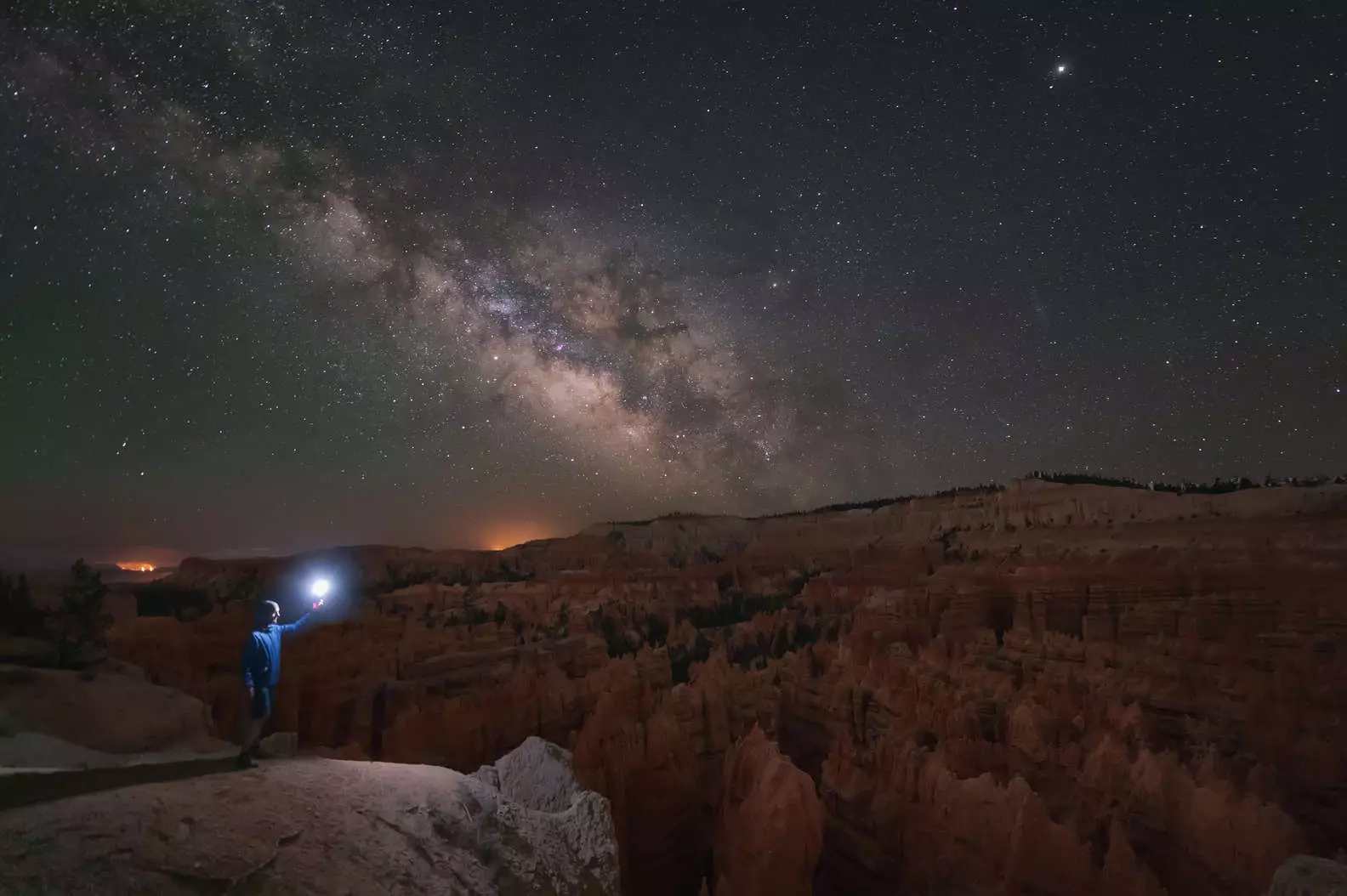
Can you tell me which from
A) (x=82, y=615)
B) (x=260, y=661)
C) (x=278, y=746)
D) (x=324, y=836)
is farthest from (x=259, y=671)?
(x=82, y=615)

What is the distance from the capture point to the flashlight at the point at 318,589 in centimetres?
582

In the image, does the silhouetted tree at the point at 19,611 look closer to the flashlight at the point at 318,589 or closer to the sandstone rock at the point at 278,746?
the sandstone rock at the point at 278,746

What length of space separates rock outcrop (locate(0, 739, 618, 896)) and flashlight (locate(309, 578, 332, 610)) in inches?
52.3

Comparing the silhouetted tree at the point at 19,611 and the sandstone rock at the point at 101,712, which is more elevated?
the silhouetted tree at the point at 19,611

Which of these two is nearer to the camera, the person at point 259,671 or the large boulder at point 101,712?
the person at point 259,671

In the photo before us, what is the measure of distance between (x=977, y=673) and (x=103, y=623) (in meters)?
16.1

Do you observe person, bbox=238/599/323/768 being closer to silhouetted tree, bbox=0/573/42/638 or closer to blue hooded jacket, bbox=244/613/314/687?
blue hooded jacket, bbox=244/613/314/687

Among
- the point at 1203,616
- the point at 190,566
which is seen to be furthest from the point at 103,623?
the point at 190,566

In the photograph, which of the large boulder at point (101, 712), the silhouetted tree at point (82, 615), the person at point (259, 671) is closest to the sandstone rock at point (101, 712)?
the large boulder at point (101, 712)

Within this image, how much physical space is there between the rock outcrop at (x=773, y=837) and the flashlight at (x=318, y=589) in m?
6.27

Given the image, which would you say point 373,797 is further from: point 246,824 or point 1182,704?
point 1182,704

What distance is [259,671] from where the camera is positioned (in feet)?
18.0

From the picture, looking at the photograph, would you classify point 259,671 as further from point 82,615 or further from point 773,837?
point 773,837

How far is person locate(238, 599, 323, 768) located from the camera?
514 cm
